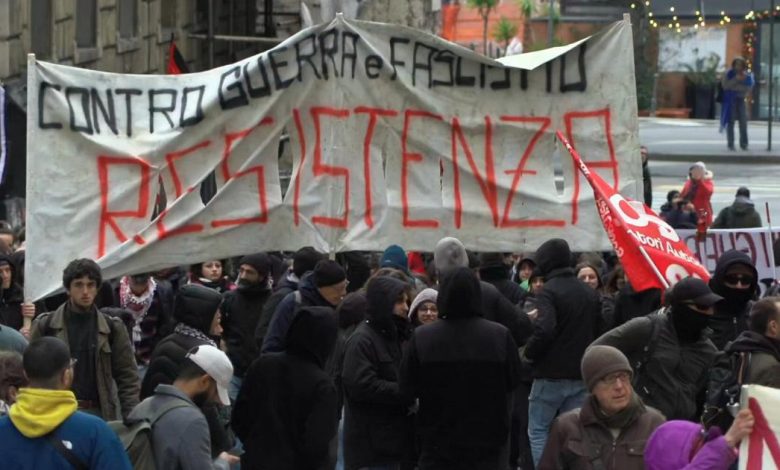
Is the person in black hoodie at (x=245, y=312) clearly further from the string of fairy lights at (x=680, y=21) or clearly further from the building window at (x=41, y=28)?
the string of fairy lights at (x=680, y=21)

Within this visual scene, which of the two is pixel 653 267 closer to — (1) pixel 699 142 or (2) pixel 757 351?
(2) pixel 757 351

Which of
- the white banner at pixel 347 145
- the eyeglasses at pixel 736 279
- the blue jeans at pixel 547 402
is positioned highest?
the white banner at pixel 347 145

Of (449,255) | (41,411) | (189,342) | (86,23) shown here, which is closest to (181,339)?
(189,342)

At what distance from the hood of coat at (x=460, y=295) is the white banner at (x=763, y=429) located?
7.50 feet

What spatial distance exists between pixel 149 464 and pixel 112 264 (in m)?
3.65

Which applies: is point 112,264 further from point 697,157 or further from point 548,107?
point 697,157

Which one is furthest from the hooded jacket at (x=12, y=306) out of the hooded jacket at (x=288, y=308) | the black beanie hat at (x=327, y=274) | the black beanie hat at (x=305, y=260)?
the black beanie hat at (x=327, y=274)

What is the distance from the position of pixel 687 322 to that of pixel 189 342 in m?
2.24

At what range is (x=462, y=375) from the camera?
8.50 m

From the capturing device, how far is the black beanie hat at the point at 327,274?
387 inches

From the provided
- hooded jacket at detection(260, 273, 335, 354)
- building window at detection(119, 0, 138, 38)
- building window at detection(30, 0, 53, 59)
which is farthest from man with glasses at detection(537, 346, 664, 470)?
building window at detection(119, 0, 138, 38)

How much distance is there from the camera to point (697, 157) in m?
34.0

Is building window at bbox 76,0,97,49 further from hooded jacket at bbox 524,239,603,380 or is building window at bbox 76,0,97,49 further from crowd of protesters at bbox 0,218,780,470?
hooded jacket at bbox 524,239,603,380

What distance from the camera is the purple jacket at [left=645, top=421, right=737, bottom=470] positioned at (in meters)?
6.46
